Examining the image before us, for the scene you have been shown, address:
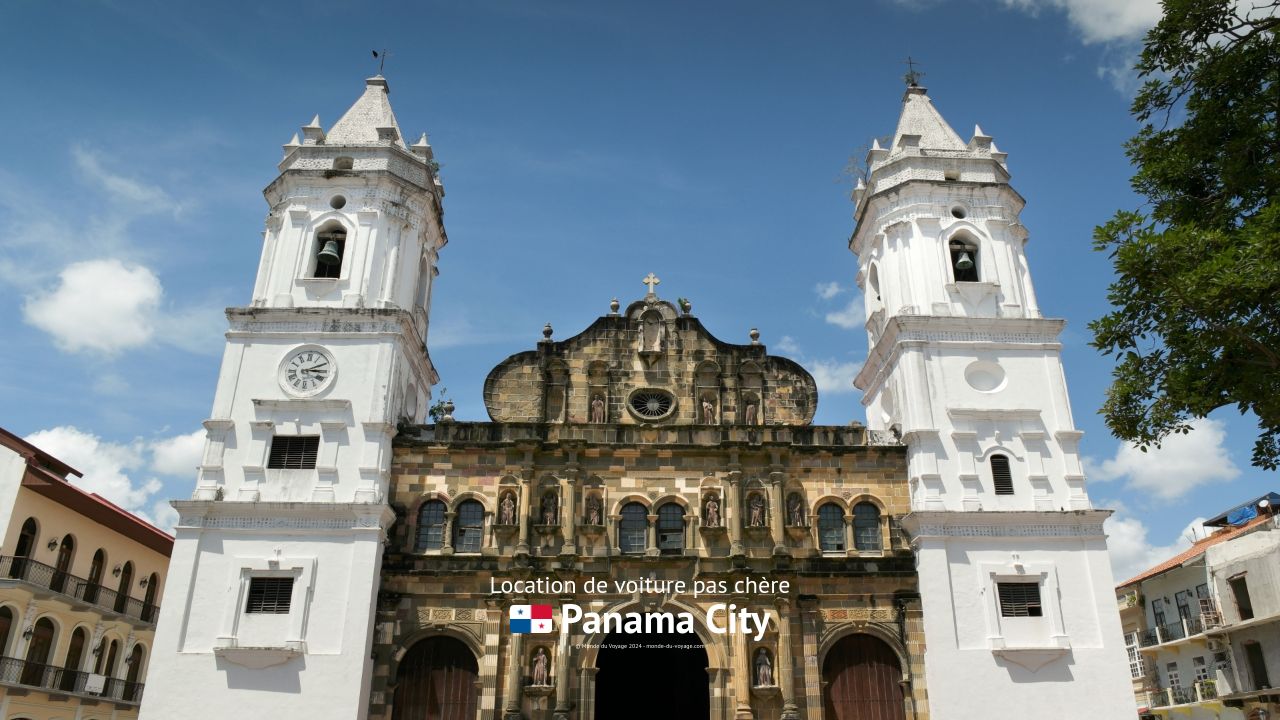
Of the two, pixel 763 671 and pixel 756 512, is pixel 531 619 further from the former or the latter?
pixel 756 512

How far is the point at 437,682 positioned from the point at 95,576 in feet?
45.8

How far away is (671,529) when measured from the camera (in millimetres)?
26016

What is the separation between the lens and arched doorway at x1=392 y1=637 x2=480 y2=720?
939 inches

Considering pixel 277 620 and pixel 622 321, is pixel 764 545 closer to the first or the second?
pixel 622 321

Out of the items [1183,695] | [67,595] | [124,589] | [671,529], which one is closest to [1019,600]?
[671,529]

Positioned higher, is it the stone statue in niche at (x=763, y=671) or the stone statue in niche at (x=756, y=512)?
the stone statue in niche at (x=756, y=512)

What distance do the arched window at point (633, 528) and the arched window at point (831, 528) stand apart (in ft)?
15.5

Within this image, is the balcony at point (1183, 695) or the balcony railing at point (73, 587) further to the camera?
the balcony at point (1183, 695)

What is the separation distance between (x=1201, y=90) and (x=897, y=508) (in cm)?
1361

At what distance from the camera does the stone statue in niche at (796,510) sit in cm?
2597

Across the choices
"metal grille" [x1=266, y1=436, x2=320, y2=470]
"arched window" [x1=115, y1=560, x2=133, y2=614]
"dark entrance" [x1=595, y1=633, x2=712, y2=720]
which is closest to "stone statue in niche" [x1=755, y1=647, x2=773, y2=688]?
"dark entrance" [x1=595, y1=633, x2=712, y2=720]

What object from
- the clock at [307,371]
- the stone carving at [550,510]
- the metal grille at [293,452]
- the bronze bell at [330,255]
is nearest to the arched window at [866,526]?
the stone carving at [550,510]

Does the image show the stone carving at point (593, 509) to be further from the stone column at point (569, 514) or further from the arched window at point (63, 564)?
the arched window at point (63, 564)

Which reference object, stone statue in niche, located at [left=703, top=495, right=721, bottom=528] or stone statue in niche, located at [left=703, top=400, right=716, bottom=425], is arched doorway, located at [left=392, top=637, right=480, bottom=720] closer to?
stone statue in niche, located at [left=703, top=495, right=721, bottom=528]
